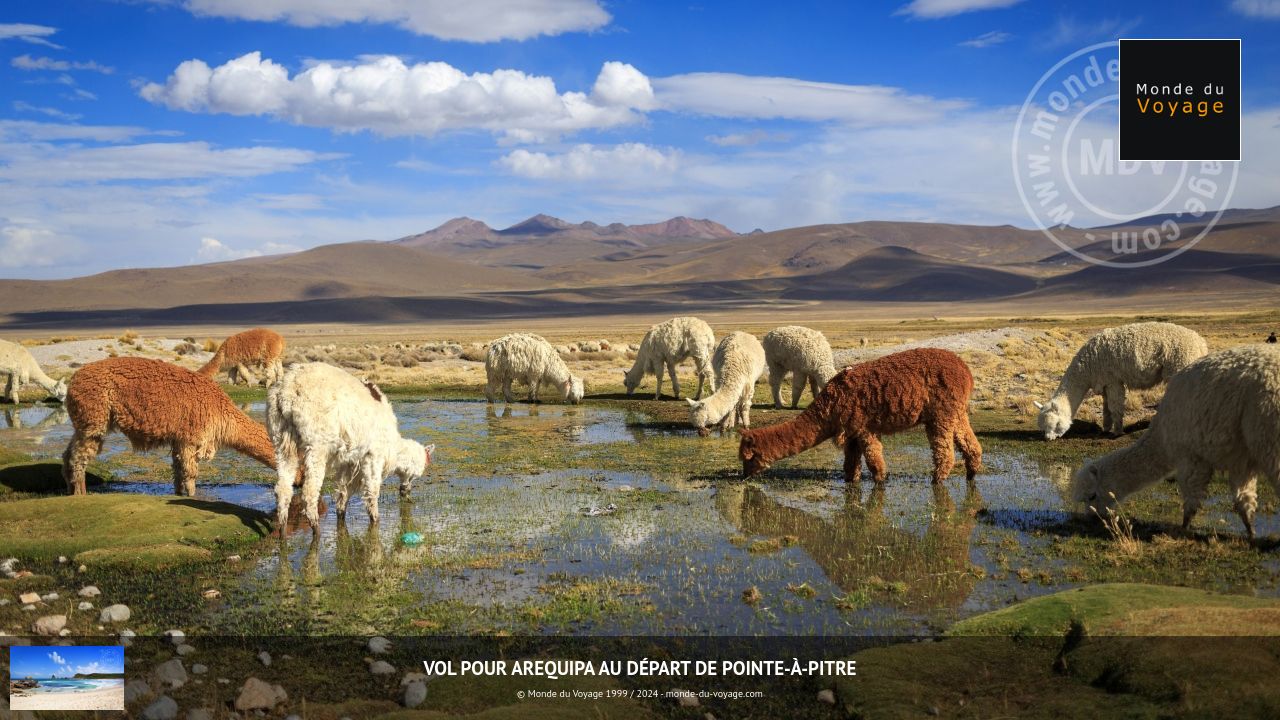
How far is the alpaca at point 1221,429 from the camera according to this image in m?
9.93

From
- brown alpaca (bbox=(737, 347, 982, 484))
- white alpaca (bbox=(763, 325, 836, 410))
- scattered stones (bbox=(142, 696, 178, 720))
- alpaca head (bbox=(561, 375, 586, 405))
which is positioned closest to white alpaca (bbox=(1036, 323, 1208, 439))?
brown alpaca (bbox=(737, 347, 982, 484))

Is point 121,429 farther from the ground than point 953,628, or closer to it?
farther from the ground

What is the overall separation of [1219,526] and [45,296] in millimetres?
179573

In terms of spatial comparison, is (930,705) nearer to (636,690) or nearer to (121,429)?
(636,690)

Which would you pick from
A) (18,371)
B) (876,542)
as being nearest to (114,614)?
(876,542)

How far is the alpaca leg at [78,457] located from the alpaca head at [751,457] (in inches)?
377

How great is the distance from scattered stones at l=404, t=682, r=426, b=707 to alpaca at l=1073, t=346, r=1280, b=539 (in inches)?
349

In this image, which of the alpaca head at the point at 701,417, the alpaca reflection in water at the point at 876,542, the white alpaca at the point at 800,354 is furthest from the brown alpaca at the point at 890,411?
the white alpaca at the point at 800,354

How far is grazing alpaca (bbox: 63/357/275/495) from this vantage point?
12.7 meters

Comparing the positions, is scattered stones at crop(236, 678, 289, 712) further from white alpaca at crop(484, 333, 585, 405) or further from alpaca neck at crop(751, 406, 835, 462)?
white alpaca at crop(484, 333, 585, 405)

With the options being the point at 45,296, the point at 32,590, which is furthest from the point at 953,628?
the point at 45,296

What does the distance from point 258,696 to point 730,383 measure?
1425cm

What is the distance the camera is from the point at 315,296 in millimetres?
179375

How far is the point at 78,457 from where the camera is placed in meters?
13.0
